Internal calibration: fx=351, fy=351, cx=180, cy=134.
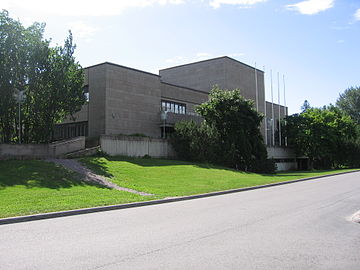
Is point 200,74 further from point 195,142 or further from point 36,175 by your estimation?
point 36,175

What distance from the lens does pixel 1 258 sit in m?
5.79

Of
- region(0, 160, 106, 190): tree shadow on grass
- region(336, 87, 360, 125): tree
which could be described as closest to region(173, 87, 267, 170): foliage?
region(0, 160, 106, 190): tree shadow on grass

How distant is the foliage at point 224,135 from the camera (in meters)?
33.9

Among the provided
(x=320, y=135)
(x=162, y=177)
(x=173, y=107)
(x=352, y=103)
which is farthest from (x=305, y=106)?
(x=162, y=177)

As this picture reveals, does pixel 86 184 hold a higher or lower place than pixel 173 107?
lower

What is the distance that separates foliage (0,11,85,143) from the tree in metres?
74.7

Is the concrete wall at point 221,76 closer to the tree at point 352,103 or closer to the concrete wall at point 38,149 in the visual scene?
the concrete wall at point 38,149

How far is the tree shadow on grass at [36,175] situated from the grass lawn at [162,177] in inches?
88.7

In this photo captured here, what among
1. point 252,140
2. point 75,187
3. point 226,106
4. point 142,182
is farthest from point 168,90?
point 75,187

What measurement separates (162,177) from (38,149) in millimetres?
9536

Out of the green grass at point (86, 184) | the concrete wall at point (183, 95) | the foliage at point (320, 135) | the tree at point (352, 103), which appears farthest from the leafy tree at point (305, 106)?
the green grass at point (86, 184)

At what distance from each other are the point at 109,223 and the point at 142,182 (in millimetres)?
10950

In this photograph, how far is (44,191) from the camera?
14.7m

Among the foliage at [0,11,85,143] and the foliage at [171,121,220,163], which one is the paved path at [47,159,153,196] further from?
the foliage at [171,121,220,163]
